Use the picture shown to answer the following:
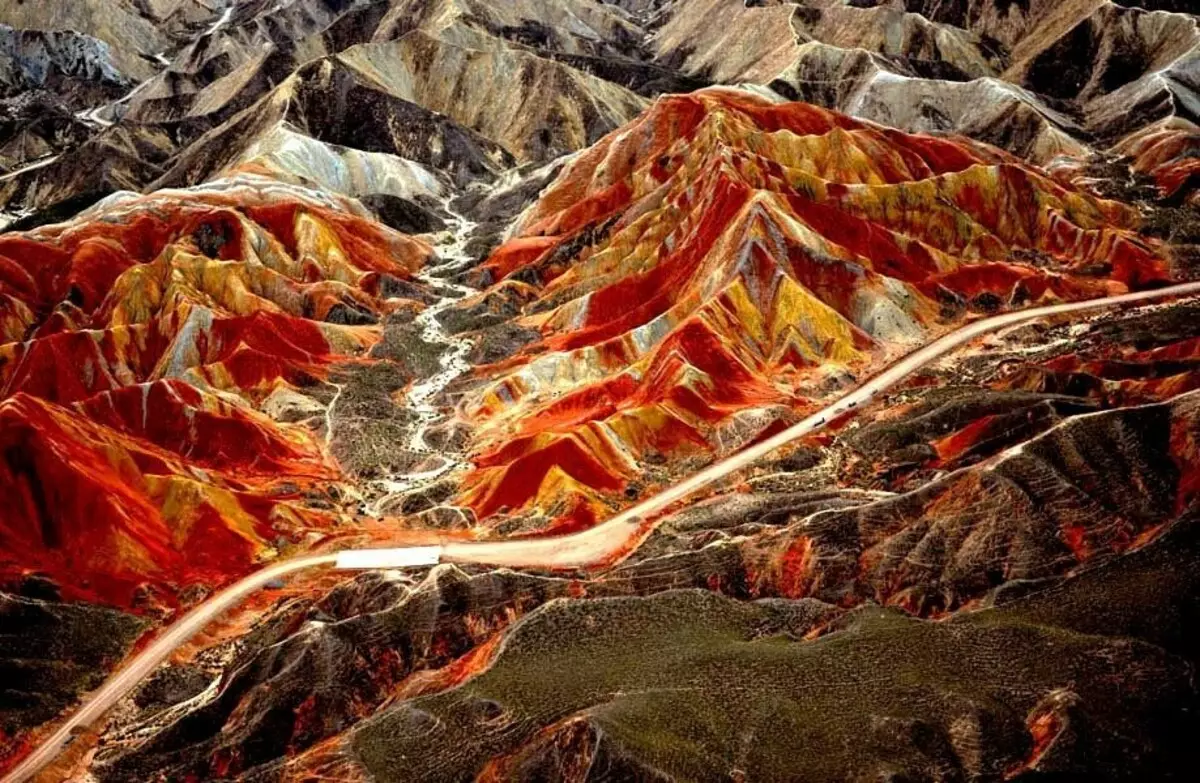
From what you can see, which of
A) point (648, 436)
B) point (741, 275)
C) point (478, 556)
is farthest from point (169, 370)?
point (741, 275)

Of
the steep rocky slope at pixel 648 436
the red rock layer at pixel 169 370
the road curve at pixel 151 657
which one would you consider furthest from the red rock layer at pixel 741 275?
the red rock layer at pixel 169 370

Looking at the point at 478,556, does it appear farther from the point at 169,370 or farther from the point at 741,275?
the point at 169,370

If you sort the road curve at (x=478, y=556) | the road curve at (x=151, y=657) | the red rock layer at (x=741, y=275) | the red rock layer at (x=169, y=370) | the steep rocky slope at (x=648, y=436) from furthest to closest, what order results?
the red rock layer at (x=741, y=275) < the red rock layer at (x=169, y=370) < the road curve at (x=478, y=556) < the road curve at (x=151, y=657) < the steep rocky slope at (x=648, y=436)

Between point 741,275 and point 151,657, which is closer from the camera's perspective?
point 151,657

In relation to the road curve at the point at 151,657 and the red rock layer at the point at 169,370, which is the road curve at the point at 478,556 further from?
the red rock layer at the point at 169,370

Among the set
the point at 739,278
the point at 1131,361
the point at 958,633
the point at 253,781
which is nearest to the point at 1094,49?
the point at 739,278

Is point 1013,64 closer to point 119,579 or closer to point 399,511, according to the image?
point 399,511
